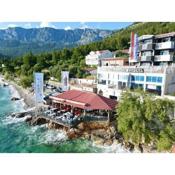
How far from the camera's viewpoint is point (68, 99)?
14.3 m

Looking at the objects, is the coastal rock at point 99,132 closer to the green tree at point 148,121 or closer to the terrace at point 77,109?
the terrace at point 77,109

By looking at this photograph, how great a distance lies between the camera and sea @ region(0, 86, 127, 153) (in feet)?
37.8

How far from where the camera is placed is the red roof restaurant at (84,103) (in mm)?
13297

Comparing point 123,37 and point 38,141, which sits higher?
point 123,37

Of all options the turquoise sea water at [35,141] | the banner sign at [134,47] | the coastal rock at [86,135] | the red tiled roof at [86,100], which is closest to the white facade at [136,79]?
the red tiled roof at [86,100]

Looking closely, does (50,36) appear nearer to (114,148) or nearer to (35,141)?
(35,141)

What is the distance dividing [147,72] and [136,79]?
2.33 ft

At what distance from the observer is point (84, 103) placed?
534 inches

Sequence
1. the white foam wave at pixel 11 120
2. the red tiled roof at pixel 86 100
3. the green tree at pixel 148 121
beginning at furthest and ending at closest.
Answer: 1. the white foam wave at pixel 11 120
2. the red tiled roof at pixel 86 100
3. the green tree at pixel 148 121

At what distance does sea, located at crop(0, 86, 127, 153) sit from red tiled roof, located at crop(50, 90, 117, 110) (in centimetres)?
148

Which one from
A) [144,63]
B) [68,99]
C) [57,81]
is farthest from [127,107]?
[57,81]

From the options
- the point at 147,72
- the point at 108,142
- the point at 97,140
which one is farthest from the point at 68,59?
the point at 108,142

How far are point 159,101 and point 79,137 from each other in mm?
3611
